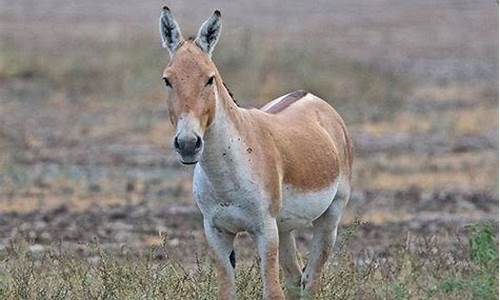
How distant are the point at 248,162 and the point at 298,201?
0.56m

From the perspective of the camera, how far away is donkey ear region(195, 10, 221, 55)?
8.14 meters

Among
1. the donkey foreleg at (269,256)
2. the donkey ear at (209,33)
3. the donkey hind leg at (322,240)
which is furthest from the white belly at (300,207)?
the donkey ear at (209,33)

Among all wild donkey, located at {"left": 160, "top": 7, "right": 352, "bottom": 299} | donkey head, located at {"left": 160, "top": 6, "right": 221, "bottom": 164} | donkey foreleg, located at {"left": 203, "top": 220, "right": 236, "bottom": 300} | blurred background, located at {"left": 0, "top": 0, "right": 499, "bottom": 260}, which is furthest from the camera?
blurred background, located at {"left": 0, "top": 0, "right": 499, "bottom": 260}

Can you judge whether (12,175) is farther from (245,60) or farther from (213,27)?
(245,60)

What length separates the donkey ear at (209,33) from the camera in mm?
8141

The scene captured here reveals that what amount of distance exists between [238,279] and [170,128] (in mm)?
13769

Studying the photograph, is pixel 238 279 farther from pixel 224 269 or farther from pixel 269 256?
pixel 269 256

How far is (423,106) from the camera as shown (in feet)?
85.5

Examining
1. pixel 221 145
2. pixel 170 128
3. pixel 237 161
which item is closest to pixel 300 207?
pixel 237 161

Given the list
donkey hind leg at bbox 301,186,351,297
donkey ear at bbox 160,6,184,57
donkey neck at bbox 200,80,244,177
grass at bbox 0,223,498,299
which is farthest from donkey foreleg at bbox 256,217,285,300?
donkey ear at bbox 160,6,184,57

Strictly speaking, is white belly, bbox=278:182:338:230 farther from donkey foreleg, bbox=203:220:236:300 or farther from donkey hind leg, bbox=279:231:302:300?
donkey hind leg, bbox=279:231:302:300

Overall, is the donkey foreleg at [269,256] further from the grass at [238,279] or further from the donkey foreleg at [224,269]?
the grass at [238,279]

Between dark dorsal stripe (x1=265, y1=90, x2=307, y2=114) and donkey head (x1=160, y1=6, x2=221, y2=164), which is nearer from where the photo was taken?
donkey head (x1=160, y1=6, x2=221, y2=164)

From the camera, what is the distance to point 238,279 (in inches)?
363
